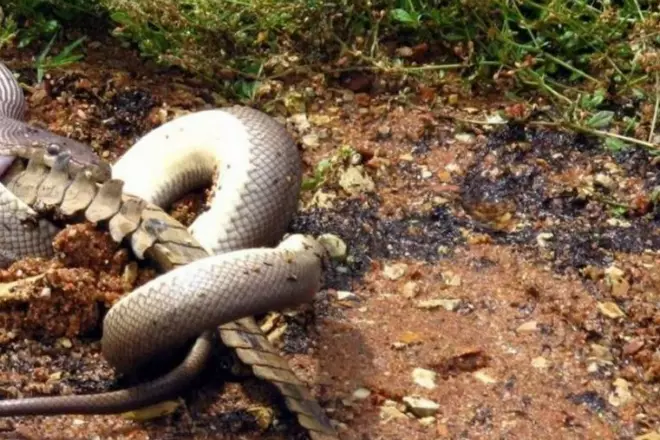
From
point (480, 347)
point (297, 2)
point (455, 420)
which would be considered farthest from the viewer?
point (297, 2)

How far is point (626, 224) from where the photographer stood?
5.01 meters

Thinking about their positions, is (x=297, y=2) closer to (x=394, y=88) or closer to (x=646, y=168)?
(x=394, y=88)

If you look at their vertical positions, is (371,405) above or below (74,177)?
below

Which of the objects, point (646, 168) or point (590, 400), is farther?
point (646, 168)

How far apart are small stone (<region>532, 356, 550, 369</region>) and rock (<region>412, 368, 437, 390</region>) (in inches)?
13.2

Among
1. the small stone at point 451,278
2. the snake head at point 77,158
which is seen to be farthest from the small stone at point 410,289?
the snake head at point 77,158

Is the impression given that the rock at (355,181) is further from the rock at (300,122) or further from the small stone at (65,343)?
the small stone at (65,343)

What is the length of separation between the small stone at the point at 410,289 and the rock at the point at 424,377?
430mm

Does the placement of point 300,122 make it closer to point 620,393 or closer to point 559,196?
point 559,196

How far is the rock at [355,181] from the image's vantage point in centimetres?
516

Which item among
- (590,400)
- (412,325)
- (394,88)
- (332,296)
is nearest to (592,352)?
(590,400)

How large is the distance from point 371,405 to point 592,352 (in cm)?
80

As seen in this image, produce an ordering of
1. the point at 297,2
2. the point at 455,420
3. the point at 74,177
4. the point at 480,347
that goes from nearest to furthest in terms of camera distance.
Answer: the point at 455,420
the point at 480,347
the point at 74,177
the point at 297,2

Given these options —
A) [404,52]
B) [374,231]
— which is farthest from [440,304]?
[404,52]
